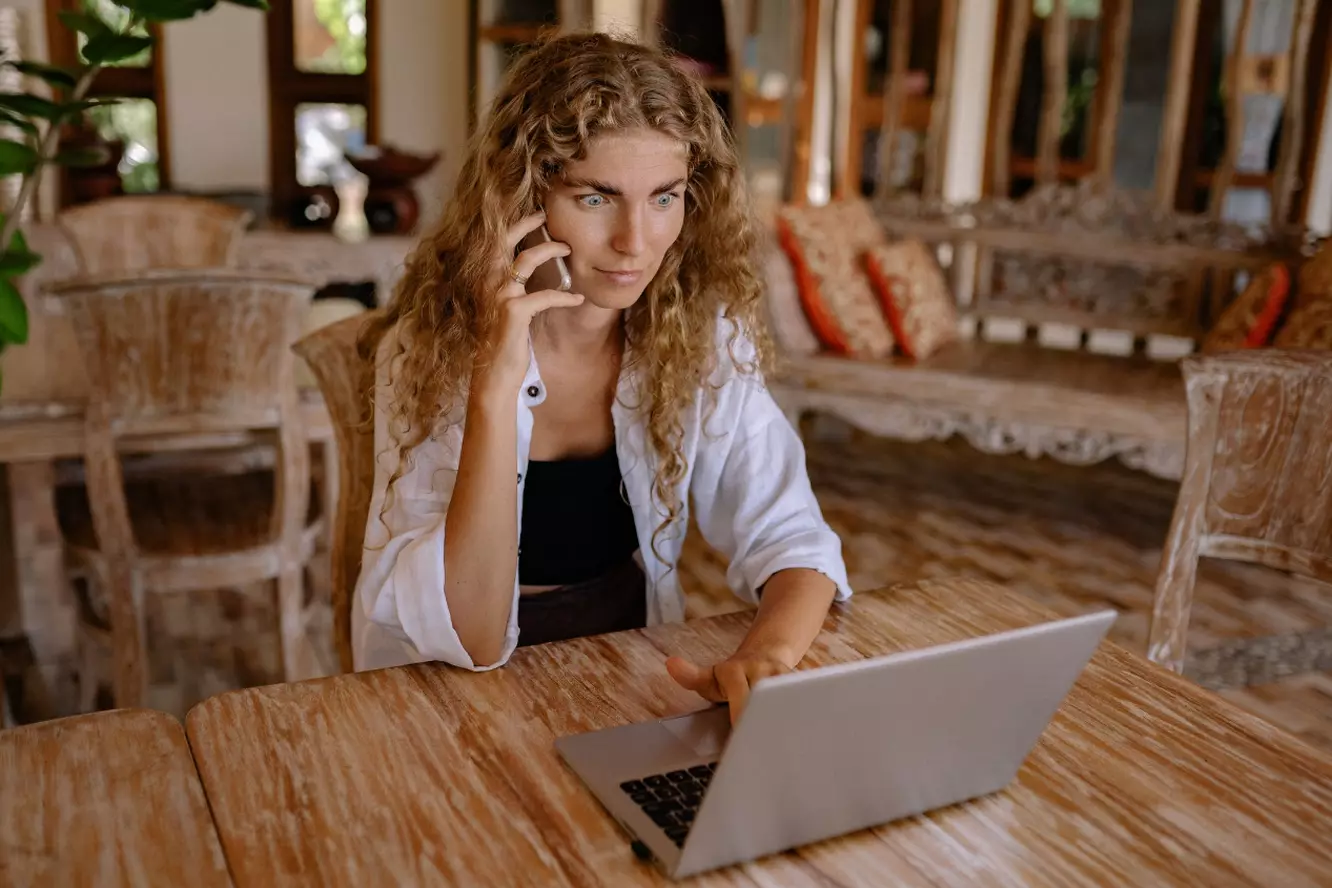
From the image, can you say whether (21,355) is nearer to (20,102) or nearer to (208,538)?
(208,538)

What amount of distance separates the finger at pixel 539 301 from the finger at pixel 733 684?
45 centimetres

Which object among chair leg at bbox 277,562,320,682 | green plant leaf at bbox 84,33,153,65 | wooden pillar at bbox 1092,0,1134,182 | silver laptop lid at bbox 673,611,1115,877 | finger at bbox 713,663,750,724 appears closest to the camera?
silver laptop lid at bbox 673,611,1115,877

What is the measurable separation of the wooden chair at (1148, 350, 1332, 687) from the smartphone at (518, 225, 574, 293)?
86 centimetres

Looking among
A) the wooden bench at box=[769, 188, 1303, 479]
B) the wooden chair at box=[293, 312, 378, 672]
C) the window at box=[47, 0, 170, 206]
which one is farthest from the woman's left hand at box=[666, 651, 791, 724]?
the window at box=[47, 0, 170, 206]

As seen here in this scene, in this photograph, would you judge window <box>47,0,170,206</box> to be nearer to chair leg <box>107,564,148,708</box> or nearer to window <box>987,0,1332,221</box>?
chair leg <box>107,564,148,708</box>

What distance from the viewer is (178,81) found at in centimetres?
494

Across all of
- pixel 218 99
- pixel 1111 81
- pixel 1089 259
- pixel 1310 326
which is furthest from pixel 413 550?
pixel 218 99

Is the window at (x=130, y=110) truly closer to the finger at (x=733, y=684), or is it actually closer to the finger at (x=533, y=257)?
the finger at (x=533, y=257)

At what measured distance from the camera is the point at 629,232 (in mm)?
1325

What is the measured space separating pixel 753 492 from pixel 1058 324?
3.10 meters

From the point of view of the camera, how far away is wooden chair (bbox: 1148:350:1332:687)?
5.05 feet

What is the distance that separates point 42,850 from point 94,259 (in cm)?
303

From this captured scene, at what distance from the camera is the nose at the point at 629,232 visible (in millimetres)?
1323

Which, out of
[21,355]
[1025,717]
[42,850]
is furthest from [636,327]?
[21,355]
